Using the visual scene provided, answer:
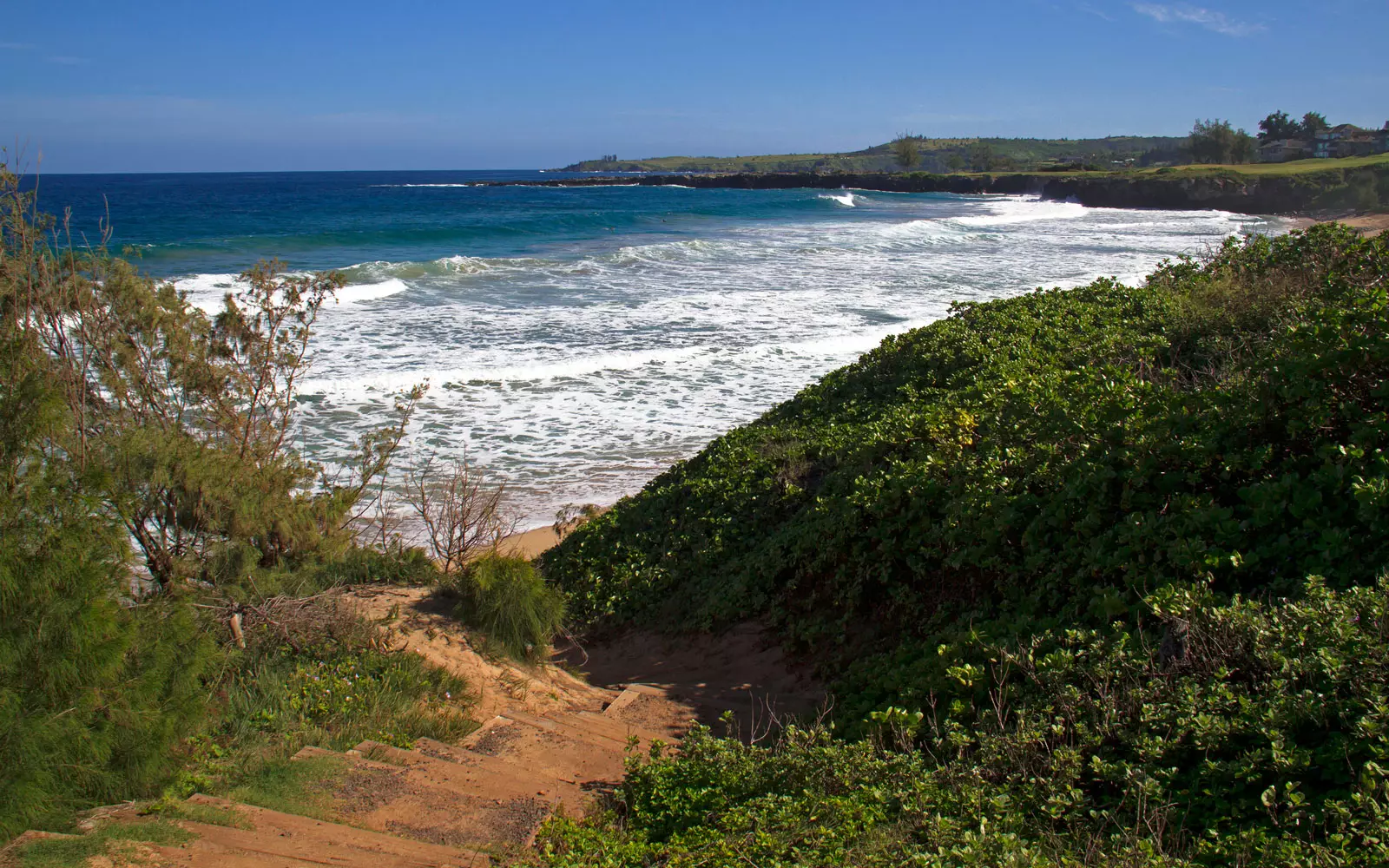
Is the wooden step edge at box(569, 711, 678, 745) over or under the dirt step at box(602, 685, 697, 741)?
over

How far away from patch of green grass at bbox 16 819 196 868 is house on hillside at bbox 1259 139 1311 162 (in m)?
106

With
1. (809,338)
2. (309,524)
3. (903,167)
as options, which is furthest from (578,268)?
(903,167)

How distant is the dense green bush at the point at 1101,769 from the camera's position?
2861 mm

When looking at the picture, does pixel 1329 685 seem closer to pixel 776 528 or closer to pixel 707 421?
pixel 776 528

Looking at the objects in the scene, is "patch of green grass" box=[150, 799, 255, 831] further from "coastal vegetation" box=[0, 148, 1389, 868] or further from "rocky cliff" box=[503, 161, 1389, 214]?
"rocky cliff" box=[503, 161, 1389, 214]

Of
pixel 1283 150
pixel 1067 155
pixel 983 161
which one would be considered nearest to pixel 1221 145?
pixel 1283 150

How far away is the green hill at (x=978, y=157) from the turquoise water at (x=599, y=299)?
8183cm

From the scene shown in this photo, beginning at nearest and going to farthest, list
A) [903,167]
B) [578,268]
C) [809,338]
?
[809,338] → [578,268] → [903,167]

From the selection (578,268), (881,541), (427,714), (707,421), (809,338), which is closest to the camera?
(427,714)

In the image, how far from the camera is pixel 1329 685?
312cm

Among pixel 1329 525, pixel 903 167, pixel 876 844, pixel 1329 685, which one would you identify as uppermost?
pixel 903 167

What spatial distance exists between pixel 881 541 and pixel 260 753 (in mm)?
3530

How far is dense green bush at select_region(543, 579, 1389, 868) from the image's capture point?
113 inches

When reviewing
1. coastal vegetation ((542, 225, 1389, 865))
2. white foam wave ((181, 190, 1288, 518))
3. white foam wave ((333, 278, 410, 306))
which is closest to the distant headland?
white foam wave ((181, 190, 1288, 518))
